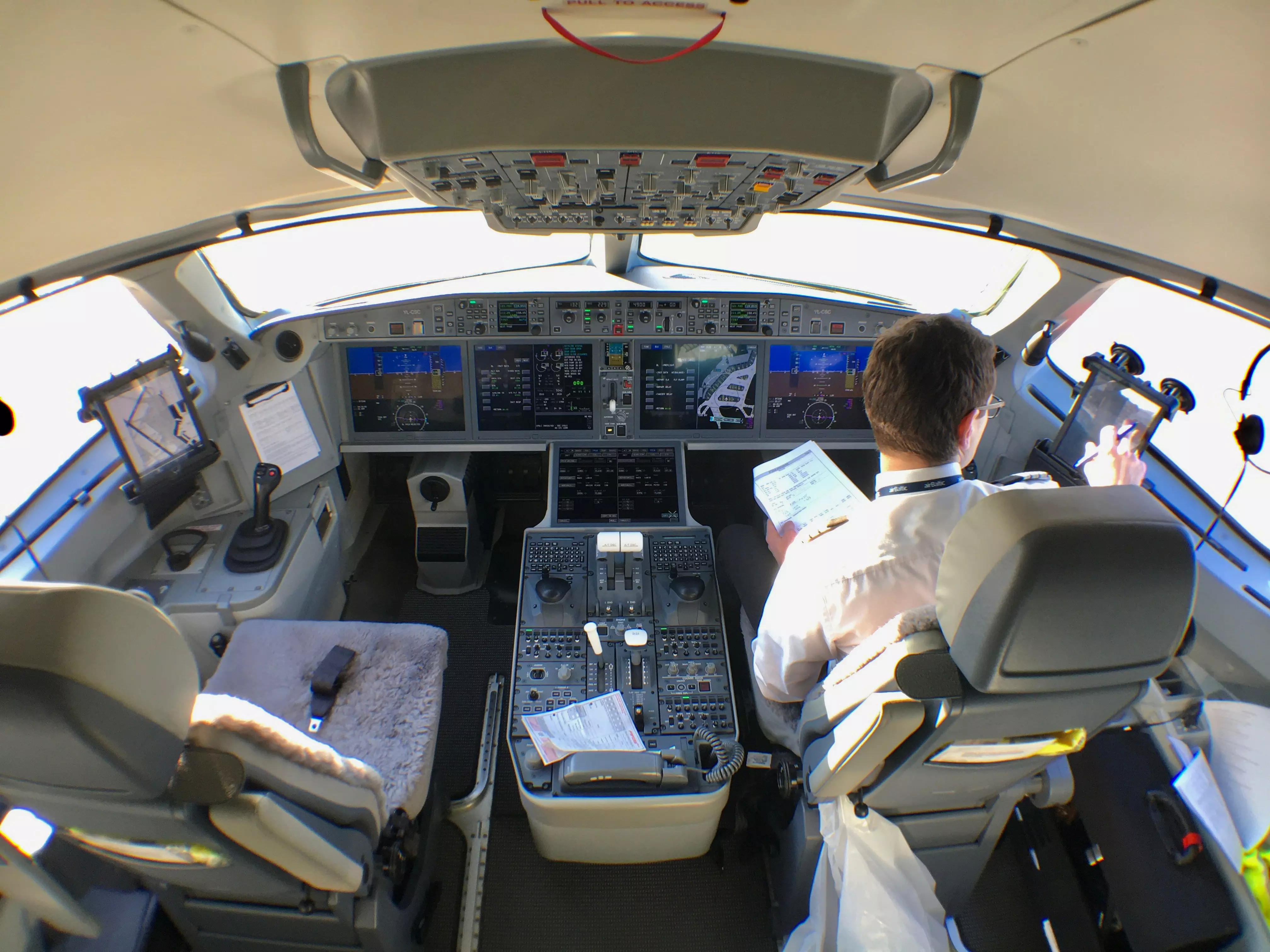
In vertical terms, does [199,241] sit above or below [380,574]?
above

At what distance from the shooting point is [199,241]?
5.88 feet

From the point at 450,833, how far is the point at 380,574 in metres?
1.27

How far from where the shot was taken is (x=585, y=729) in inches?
68.5

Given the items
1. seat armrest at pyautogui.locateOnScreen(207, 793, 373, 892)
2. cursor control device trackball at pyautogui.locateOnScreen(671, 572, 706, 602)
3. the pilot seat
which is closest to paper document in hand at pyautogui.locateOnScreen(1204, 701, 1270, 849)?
the pilot seat

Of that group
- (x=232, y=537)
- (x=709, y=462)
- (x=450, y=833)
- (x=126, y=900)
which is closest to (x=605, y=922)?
(x=450, y=833)

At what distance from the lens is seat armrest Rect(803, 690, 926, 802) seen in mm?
1103

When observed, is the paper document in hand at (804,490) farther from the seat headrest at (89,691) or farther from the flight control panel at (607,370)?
the seat headrest at (89,691)

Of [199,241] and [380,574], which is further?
[380,574]

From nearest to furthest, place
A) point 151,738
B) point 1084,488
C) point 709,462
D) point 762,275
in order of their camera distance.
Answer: point 151,738, point 1084,488, point 762,275, point 709,462

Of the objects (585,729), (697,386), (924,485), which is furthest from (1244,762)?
(697,386)

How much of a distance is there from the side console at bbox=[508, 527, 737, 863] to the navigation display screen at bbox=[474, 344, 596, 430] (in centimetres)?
49

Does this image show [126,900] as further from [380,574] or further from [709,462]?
[709,462]

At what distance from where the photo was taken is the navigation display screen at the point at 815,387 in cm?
254

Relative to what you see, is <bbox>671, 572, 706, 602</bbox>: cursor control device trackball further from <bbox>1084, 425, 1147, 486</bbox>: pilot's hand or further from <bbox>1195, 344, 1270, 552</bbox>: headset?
<bbox>1195, 344, 1270, 552</bbox>: headset
